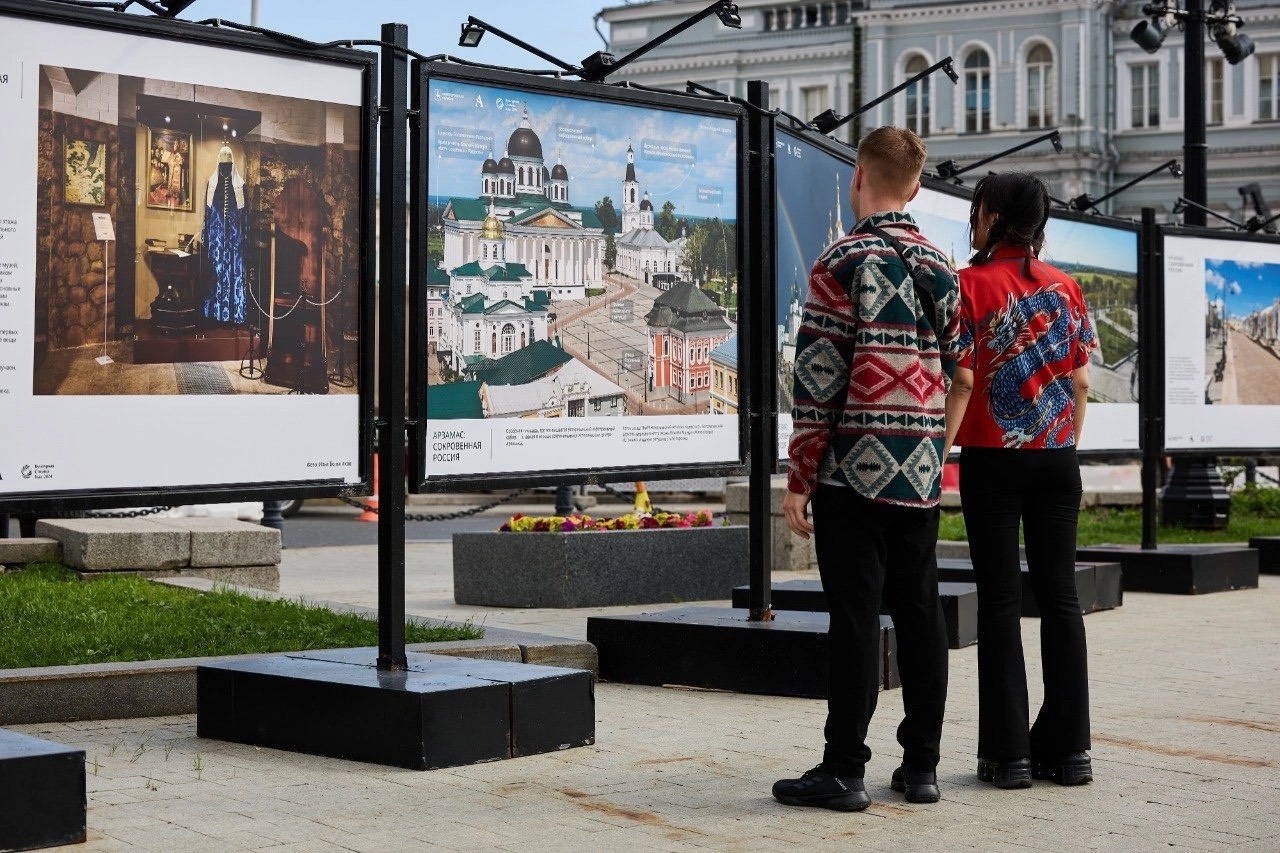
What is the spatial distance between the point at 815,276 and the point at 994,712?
150cm

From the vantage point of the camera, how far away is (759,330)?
8.11m

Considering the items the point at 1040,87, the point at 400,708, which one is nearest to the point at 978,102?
the point at 1040,87

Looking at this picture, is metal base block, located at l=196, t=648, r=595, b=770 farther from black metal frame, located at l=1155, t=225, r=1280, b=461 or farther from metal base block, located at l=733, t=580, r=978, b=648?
black metal frame, located at l=1155, t=225, r=1280, b=461

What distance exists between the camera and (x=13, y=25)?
5.66 metres

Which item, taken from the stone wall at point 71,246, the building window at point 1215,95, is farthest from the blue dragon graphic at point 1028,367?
the building window at point 1215,95

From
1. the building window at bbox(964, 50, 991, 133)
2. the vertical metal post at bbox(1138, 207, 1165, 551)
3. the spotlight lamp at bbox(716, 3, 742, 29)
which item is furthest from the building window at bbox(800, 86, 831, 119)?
the spotlight lamp at bbox(716, 3, 742, 29)

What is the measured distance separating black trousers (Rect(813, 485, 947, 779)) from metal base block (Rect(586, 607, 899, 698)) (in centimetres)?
197

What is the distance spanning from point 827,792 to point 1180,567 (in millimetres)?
7590

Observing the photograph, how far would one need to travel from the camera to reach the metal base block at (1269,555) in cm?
1445

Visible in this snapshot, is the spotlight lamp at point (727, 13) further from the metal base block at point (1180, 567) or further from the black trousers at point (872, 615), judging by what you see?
the metal base block at point (1180, 567)

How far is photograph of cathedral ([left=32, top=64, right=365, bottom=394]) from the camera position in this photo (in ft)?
19.1

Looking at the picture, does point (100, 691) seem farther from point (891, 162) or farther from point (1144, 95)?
point (1144, 95)

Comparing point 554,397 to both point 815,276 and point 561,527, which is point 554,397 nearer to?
point 815,276

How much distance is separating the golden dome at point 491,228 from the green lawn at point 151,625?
2.03 m
